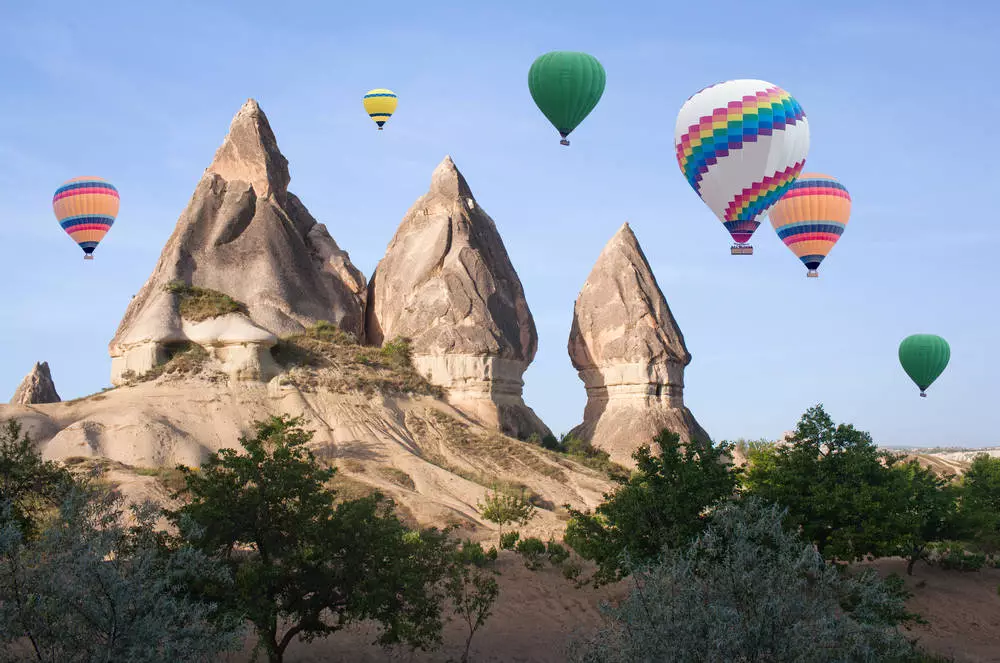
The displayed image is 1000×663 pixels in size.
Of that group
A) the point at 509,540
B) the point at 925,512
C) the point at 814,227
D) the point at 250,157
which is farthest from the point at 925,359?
the point at 250,157

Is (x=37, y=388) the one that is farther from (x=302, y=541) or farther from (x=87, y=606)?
(x=87, y=606)

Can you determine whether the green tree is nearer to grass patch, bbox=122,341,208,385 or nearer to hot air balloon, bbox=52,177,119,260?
grass patch, bbox=122,341,208,385

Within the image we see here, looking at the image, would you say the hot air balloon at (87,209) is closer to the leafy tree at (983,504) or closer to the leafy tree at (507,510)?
the leafy tree at (507,510)

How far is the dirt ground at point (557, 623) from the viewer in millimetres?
21219

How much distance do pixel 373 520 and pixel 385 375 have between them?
2297 cm

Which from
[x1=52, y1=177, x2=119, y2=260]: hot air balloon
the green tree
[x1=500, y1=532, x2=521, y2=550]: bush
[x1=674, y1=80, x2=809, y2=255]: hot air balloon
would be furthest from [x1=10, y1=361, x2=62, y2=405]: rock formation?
the green tree

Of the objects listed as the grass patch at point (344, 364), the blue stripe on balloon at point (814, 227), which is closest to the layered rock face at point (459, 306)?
the grass patch at point (344, 364)

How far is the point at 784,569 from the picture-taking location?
12.7 metres

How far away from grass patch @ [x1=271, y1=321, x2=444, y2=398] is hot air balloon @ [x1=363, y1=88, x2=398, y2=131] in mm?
16434

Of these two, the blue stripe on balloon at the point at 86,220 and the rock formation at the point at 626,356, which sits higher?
the blue stripe on balloon at the point at 86,220

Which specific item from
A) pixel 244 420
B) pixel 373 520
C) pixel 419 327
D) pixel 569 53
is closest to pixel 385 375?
pixel 419 327

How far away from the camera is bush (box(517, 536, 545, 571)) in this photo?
2655 cm

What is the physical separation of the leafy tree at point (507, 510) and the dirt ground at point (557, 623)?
381 centimetres

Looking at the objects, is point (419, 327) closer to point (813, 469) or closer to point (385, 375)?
point (385, 375)
